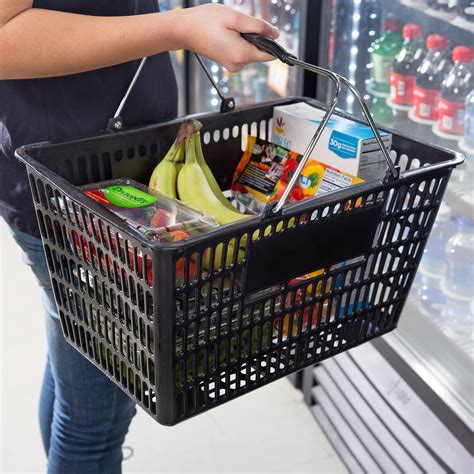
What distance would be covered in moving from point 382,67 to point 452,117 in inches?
13.8

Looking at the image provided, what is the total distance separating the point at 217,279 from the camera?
967mm

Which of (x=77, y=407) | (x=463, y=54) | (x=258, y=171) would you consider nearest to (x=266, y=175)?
(x=258, y=171)

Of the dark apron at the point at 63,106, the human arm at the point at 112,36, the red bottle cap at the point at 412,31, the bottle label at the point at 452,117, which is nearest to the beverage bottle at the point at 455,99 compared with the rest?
the bottle label at the point at 452,117

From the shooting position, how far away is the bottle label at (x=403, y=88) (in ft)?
6.55

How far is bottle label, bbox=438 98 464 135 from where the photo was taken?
1.81 m

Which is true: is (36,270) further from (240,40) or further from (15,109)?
(240,40)

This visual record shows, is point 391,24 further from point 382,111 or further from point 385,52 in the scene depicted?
point 382,111

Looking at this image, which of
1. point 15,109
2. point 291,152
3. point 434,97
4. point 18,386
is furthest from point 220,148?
point 18,386

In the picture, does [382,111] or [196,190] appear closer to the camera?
[196,190]

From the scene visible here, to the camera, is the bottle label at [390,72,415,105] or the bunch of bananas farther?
the bottle label at [390,72,415,105]

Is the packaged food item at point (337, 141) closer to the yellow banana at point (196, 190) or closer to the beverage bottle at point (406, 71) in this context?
the yellow banana at point (196, 190)

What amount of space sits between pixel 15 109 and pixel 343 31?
1.15 m

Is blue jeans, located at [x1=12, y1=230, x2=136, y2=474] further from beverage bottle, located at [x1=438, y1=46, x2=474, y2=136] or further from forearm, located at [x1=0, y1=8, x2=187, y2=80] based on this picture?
beverage bottle, located at [x1=438, y1=46, x2=474, y2=136]

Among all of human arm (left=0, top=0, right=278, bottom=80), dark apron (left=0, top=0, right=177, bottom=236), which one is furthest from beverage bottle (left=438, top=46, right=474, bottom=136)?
human arm (left=0, top=0, right=278, bottom=80)
